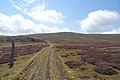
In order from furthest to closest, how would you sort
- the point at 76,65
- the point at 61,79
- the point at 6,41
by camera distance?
the point at 6,41, the point at 76,65, the point at 61,79

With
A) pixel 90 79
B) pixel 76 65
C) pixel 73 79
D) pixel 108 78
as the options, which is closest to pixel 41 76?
pixel 73 79

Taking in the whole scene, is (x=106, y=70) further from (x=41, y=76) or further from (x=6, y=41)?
(x=6, y=41)

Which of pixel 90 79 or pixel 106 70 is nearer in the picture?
pixel 90 79

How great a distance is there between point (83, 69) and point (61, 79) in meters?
11.2

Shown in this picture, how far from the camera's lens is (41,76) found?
31844mm

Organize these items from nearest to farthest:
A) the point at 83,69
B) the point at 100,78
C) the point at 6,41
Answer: the point at 100,78 → the point at 83,69 → the point at 6,41

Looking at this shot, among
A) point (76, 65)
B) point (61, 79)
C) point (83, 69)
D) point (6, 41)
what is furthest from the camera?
point (6, 41)

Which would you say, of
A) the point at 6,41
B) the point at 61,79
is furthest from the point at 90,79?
the point at 6,41

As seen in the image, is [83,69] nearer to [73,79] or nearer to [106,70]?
[106,70]

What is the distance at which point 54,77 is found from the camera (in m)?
30.6

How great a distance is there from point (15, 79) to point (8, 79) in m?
1.74

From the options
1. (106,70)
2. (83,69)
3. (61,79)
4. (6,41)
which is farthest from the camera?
(6,41)

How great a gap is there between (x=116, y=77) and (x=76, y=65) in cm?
1265

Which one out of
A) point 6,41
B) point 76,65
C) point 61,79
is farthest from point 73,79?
point 6,41
